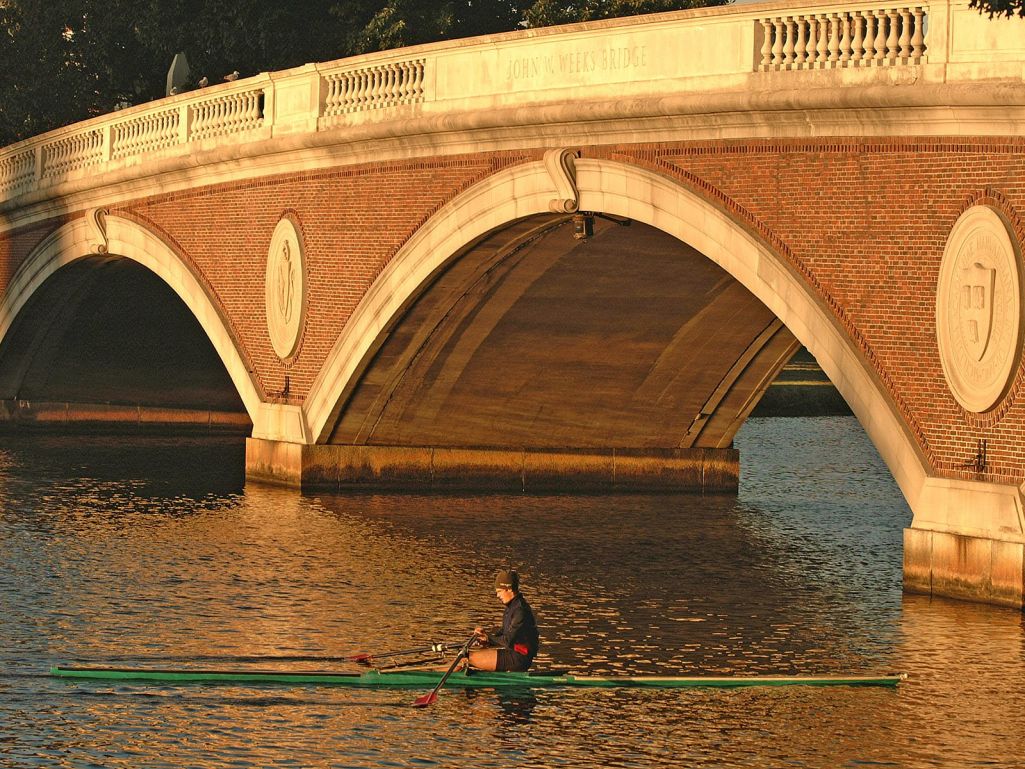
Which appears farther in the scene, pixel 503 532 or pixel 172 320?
pixel 172 320

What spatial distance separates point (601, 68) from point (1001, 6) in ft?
25.2

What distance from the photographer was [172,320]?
146 feet

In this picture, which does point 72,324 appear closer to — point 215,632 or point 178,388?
point 178,388

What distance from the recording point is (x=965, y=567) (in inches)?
792

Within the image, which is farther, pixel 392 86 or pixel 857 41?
pixel 392 86

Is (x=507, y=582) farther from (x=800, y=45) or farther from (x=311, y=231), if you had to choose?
(x=311, y=231)

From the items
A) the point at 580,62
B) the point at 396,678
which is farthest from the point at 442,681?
the point at 580,62

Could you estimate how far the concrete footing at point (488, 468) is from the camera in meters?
32.0

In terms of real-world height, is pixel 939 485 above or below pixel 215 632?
above

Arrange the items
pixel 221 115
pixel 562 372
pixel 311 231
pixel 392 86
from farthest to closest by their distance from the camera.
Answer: pixel 221 115 < pixel 562 372 < pixel 311 231 < pixel 392 86

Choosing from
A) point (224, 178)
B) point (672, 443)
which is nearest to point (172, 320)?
point (224, 178)

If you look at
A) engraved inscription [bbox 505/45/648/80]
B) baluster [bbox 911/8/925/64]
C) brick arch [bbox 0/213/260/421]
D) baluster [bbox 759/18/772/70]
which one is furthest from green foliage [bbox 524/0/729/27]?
baluster [bbox 911/8/925/64]

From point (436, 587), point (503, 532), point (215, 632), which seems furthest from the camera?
point (503, 532)

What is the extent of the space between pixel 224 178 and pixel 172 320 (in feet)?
34.2
